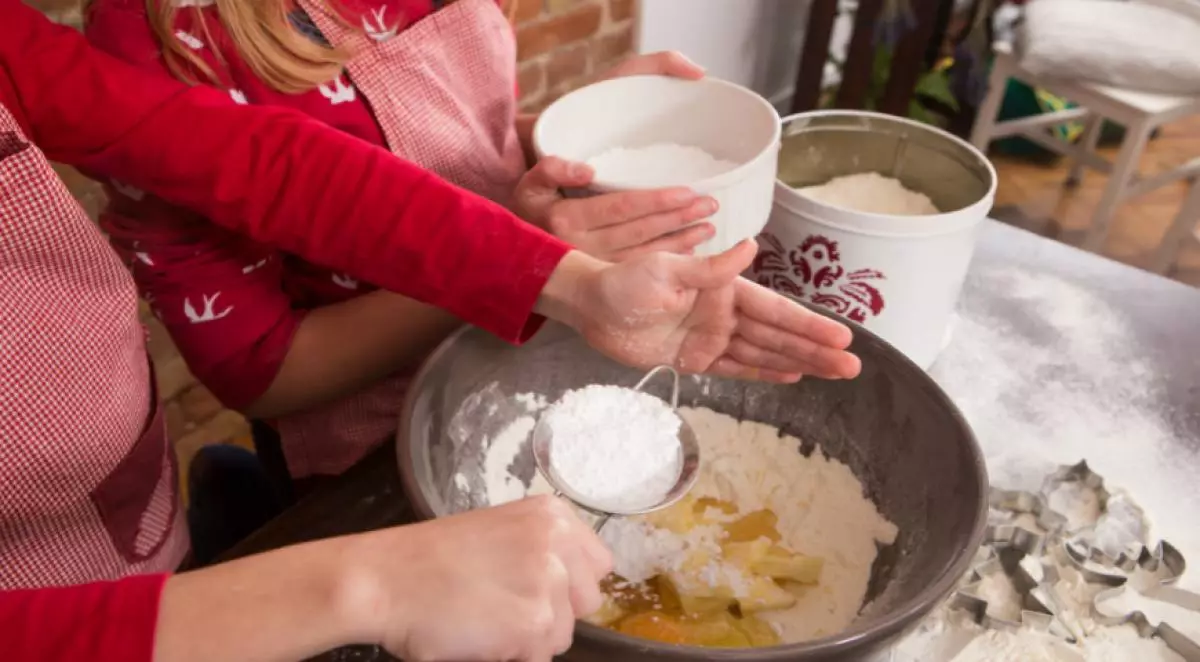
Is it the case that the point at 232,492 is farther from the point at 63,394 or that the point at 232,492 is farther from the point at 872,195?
the point at 872,195

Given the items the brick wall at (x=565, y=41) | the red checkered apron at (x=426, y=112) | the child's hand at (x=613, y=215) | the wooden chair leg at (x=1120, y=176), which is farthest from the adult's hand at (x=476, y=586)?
the wooden chair leg at (x=1120, y=176)

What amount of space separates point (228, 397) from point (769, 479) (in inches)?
15.6


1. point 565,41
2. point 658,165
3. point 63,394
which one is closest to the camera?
point 63,394

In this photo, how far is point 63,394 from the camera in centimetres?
49

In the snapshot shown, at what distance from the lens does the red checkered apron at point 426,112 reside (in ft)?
2.19

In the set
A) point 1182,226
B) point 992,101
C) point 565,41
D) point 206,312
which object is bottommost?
point 1182,226

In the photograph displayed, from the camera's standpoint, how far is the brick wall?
1.44m

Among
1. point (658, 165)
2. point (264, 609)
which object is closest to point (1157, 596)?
point (658, 165)

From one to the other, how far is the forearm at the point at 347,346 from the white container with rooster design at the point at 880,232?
0.28 metres

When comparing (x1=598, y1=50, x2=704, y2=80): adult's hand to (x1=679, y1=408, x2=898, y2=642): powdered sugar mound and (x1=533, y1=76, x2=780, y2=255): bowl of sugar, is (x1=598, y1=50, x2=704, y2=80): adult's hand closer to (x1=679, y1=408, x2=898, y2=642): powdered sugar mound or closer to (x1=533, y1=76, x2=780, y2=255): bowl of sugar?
(x1=533, y1=76, x2=780, y2=255): bowl of sugar

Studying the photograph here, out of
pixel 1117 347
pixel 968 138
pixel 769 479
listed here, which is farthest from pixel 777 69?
pixel 769 479

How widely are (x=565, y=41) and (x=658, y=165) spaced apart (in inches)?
35.5

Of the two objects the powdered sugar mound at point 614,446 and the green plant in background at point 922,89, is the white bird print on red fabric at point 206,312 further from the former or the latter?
the green plant in background at point 922,89

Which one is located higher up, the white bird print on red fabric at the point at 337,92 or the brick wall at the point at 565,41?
the white bird print on red fabric at the point at 337,92
